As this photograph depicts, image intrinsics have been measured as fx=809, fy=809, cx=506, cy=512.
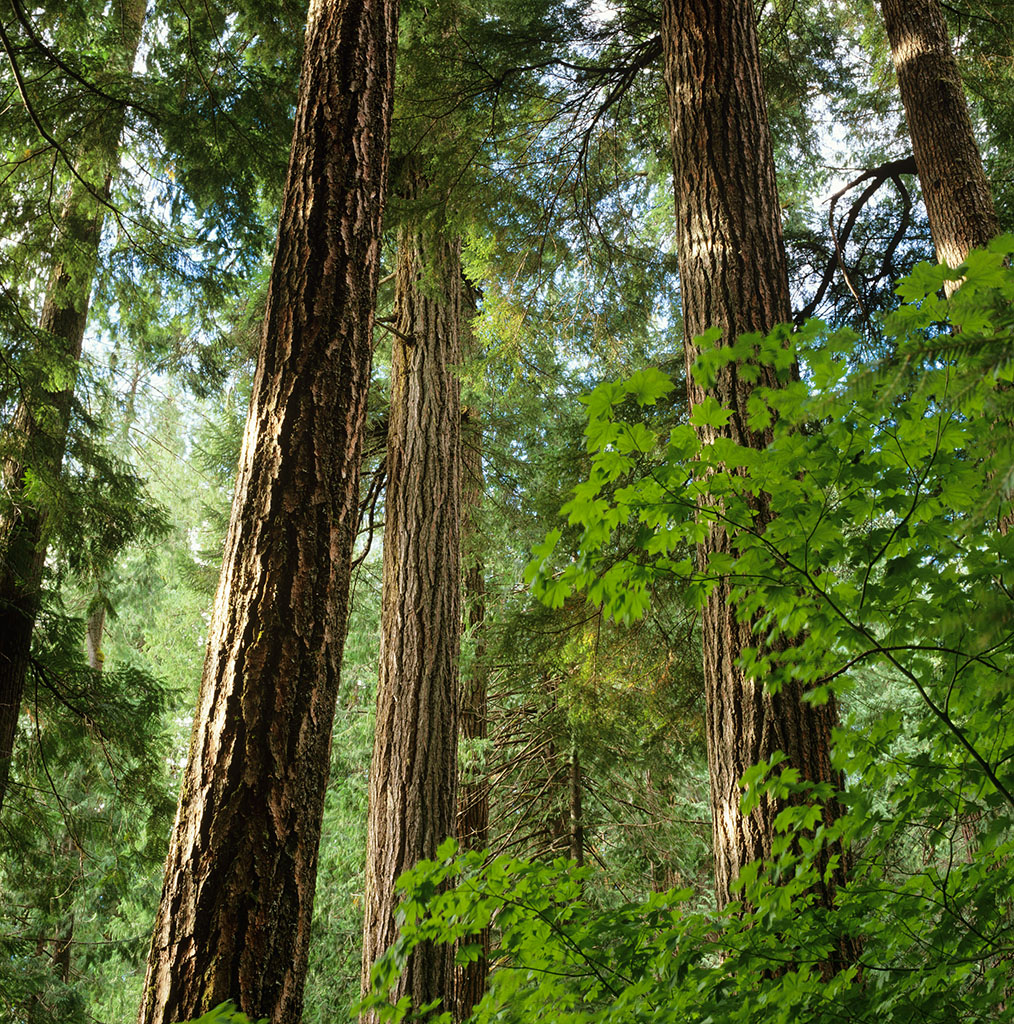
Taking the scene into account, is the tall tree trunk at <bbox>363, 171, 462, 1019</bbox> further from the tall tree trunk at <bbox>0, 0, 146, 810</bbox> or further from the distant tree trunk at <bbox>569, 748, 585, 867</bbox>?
the distant tree trunk at <bbox>569, 748, 585, 867</bbox>

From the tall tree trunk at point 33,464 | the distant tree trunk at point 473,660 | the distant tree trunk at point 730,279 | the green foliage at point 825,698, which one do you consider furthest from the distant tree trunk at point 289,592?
the distant tree trunk at point 473,660

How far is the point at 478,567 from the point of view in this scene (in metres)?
7.61

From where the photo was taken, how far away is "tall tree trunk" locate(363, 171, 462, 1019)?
4684 mm

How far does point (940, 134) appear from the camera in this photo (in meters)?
5.51

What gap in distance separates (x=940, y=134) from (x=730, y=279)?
3259mm

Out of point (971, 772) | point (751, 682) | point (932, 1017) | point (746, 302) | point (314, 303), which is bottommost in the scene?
point (932, 1017)

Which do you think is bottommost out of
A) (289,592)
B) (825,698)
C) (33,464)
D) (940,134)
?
(825,698)

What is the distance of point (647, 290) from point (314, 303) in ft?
16.0

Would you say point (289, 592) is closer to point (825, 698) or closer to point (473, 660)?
point (825, 698)

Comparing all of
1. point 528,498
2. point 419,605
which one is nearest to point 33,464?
point 419,605

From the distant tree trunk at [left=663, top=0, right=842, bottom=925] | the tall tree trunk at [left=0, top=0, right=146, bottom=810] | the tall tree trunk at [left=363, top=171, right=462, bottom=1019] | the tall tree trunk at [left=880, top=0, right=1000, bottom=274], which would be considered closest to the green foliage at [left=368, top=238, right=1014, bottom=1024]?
the distant tree trunk at [left=663, top=0, right=842, bottom=925]

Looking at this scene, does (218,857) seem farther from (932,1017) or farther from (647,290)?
(647,290)

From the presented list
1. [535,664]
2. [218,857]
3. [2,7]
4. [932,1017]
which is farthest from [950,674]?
[2,7]

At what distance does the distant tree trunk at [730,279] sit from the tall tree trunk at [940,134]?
227 cm
